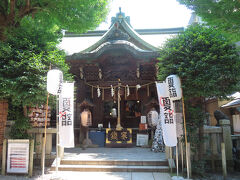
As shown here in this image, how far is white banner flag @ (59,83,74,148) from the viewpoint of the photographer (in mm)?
6582

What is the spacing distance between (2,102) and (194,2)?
857cm

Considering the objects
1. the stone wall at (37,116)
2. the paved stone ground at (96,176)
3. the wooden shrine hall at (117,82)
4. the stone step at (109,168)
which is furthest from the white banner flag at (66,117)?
the wooden shrine hall at (117,82)

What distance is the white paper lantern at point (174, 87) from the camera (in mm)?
6253

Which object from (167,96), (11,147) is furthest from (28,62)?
(167,96)

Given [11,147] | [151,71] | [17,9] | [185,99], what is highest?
[17,9]

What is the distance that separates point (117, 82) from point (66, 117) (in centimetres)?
600

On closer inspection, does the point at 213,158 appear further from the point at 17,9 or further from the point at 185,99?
the point at 17,9

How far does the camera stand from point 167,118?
21.4 feet

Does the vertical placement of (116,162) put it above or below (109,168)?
above

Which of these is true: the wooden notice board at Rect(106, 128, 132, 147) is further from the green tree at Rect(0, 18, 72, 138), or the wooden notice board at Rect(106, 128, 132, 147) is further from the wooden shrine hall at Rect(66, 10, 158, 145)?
the green tree at Rect(0, 18, 72, 138)

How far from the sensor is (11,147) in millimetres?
6652

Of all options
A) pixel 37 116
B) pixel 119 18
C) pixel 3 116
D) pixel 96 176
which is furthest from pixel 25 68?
pixel 119 18

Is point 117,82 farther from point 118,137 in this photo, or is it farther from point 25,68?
point 25,68

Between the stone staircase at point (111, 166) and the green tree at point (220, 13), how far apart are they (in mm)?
5662
